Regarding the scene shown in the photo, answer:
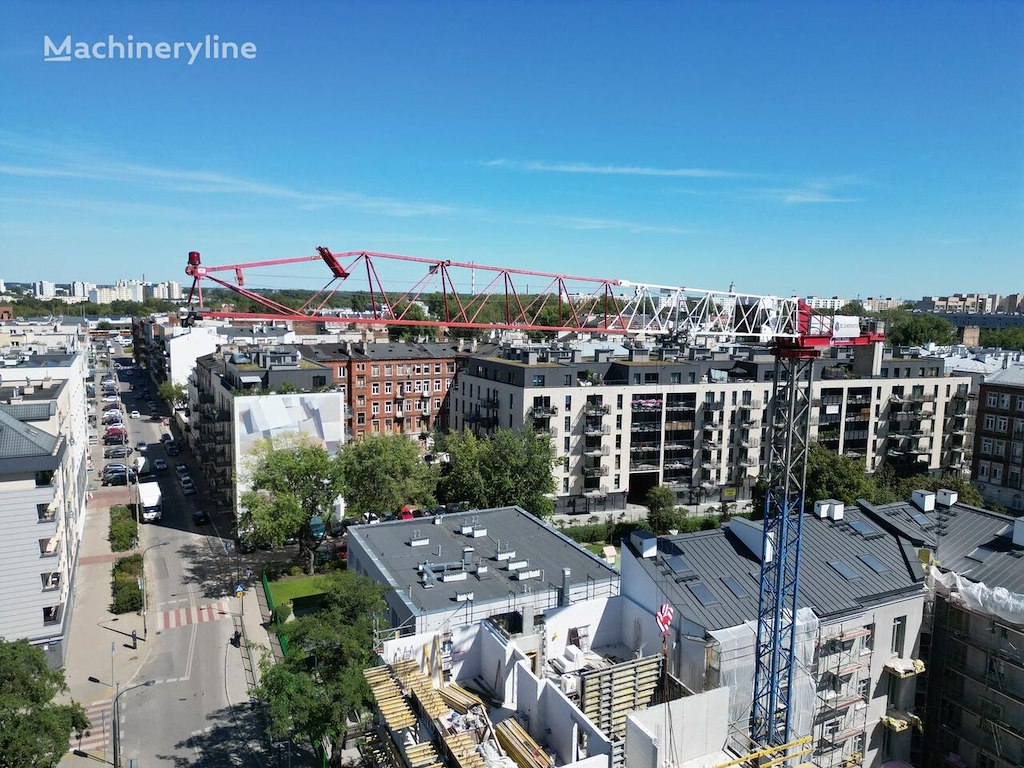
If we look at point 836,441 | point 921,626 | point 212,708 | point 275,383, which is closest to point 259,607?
point 212,708

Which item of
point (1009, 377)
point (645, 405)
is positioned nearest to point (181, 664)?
point (645, 405)

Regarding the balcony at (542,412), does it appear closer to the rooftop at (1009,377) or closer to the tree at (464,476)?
the tree at (464,476)

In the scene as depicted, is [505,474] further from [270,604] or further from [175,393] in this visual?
[175,393]

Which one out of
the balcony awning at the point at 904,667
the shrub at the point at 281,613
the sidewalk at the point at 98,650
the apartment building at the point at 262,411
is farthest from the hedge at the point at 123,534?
the balcony awning at the point at 904,667

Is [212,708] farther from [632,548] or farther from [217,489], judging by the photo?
[217,489]

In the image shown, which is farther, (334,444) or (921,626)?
(334,444)

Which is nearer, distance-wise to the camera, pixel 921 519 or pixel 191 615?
pixel 921 519
